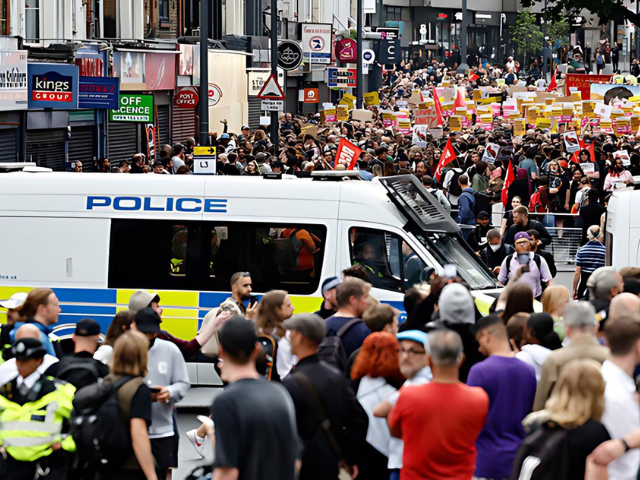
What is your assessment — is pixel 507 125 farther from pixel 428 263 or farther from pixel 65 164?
pixel 428 263

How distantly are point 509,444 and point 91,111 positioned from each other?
22.6 meters

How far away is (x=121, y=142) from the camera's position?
32.2m

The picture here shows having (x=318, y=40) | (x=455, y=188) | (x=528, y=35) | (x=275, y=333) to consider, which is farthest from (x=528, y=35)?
(x=275, y=333)

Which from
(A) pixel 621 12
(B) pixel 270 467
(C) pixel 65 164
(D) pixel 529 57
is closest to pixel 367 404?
(B) pixel 270 467

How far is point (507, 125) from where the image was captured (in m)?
43.0

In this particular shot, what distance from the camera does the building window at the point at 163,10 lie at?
126 feet

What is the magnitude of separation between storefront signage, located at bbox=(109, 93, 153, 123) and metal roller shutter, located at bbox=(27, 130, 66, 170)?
149 centimetres

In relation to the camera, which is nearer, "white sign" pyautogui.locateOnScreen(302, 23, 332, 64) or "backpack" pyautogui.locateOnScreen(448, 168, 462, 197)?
"backpack" pyautogui.locateOnScreen(448, 168, 462, 197)

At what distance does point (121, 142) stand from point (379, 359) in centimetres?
2505

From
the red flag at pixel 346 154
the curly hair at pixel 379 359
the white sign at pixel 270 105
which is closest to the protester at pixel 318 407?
the curly hair at pixel 379 359

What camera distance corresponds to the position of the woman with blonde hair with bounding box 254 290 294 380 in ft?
30.2

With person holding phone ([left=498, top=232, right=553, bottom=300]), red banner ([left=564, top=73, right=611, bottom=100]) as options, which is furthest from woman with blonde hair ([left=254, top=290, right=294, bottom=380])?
red banner ([left=564, top=73, right=611, bottom=100])

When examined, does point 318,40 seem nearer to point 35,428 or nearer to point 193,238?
point 193,238

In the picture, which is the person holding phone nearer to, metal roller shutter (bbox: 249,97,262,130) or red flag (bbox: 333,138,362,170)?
red flag (bbox: 333,138,362,170)
